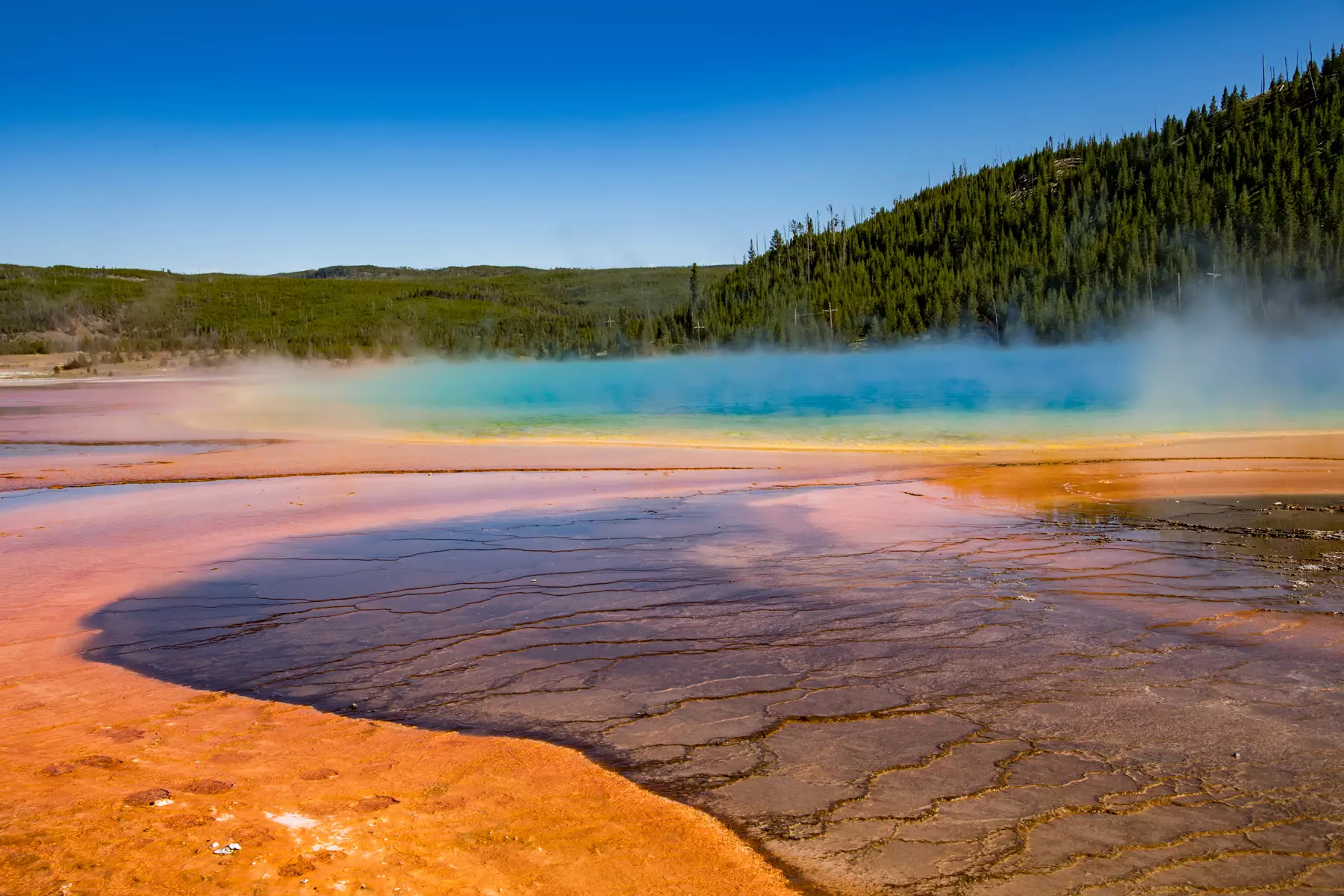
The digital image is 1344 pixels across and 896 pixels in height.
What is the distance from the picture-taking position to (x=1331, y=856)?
347 centimetres

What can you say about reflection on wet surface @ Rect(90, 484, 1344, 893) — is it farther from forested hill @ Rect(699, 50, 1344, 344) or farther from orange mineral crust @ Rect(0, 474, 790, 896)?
forested hill @ Rect(699, 50, 1344, 344)

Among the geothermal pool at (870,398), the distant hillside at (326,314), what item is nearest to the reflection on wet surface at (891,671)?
the geothermal pool at (870,398)

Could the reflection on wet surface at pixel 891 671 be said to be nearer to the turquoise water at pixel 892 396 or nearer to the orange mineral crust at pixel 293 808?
the orange mineral crust at pixel 293 808

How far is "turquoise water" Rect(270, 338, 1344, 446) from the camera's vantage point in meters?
26.6

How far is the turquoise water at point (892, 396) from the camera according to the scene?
26609 millimetres

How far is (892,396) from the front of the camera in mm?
45500

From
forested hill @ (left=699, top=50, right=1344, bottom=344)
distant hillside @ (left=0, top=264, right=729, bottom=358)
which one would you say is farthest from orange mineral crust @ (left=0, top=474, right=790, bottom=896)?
distant hillside @ (left=0, top=264, right=729, bottom=358)

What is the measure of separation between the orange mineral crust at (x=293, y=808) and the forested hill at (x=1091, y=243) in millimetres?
93127

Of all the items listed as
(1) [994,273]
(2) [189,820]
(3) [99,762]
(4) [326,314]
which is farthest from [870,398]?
(4) [326,314]

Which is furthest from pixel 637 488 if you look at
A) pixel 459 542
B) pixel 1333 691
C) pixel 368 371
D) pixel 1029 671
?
pixel 368 371

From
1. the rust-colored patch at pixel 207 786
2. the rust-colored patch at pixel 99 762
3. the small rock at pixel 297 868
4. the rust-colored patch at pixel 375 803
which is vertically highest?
the rust-colored patch at pixel 99 762

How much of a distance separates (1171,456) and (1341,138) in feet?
348

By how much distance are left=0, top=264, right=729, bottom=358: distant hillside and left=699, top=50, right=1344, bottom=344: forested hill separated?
56.3 feet

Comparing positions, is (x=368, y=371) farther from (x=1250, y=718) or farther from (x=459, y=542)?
(x=1250, y=718)
